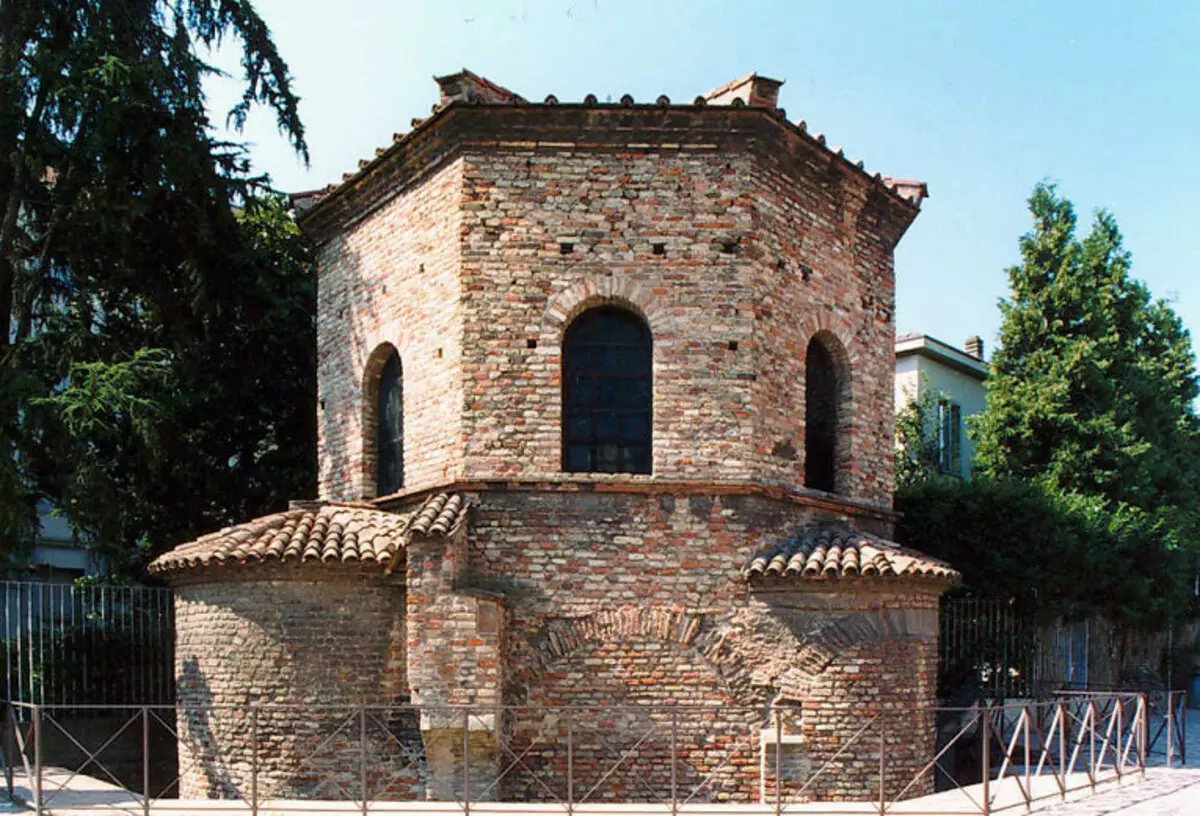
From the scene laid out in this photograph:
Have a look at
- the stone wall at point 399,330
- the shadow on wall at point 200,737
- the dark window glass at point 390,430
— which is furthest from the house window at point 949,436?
the shadow on wall at point 200,737

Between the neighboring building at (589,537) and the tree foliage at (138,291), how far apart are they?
338 centimetres

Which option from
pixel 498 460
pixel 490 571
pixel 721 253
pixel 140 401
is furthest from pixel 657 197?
pixel 140 401

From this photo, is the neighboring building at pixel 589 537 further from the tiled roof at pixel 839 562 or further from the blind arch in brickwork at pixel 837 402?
the blind arch in brickwork at pixel 837 402

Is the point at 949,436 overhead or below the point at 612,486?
overhead

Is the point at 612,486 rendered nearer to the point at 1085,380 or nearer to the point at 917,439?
the point at 1085,380

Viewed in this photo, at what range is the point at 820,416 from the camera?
13188 millimetres

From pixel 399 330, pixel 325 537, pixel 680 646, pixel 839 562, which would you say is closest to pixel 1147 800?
pixel 839 562

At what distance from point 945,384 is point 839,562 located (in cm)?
1583

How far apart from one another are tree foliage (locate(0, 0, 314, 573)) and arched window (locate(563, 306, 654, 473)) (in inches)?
230

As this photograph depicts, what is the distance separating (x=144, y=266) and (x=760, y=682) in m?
10.8

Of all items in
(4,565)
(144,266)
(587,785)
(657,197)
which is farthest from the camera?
(144,266)

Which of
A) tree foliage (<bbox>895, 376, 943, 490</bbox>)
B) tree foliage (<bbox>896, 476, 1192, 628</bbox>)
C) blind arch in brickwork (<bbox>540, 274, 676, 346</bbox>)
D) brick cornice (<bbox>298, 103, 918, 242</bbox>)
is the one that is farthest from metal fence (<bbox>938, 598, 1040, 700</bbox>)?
brick cornice (<bbox>298, 103, 918, 242</bbox>)

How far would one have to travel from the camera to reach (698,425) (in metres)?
11.5

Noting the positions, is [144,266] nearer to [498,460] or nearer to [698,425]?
[498,460]
